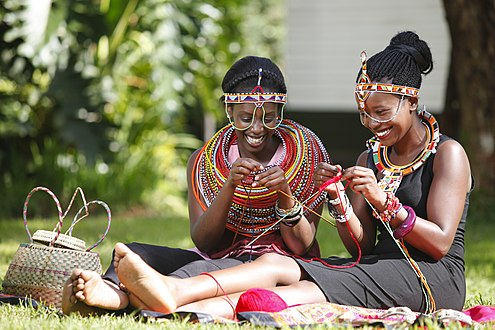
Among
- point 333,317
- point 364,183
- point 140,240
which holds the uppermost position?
point 364,183

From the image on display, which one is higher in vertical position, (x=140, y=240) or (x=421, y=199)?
(x=421, y=199)

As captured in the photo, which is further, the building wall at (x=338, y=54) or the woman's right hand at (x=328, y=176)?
the building wall at (x=338, y=54)

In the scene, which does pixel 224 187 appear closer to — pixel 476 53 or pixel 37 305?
pixel 37 305

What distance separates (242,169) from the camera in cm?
400

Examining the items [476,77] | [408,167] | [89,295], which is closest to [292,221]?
[408,167]

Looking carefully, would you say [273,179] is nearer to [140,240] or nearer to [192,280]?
[192,280]

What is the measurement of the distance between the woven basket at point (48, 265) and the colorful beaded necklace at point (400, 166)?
4.59 feet

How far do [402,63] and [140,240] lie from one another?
425cm

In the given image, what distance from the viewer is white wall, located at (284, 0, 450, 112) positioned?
1411cm

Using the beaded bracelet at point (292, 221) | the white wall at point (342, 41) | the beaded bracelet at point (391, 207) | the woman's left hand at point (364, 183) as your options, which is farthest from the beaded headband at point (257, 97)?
the white wall at point (342, 41)

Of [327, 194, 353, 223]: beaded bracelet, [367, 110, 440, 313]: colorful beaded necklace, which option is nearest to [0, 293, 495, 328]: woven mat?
[367, 110, 440, 313]: colorful beaded necklace

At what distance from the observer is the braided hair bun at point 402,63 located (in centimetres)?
400

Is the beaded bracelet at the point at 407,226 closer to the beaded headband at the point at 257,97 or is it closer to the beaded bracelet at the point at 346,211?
the beaded bracelet at the point at 346,211

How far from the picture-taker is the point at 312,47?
14.8 m
